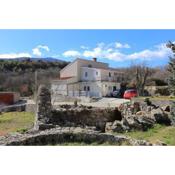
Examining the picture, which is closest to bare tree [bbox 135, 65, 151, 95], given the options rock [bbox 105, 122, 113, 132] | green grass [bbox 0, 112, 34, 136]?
rock [bbox 105, 122, 113, 132]

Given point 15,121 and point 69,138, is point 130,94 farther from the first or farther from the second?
point 15,121

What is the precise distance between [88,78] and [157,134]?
2015 mm

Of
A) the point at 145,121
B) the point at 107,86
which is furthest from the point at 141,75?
the point at 145,121

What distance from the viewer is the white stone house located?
8.45 meters

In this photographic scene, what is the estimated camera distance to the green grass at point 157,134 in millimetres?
8087

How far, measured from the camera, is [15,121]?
10.8 m

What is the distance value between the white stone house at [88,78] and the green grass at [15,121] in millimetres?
1486

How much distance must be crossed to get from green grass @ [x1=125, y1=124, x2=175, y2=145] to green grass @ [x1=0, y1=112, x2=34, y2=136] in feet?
8.46

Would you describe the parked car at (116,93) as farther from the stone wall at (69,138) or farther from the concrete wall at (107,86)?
the stone wall at (69,138)

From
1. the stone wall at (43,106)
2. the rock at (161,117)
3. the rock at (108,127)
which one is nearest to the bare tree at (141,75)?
the rock at (161,117)
